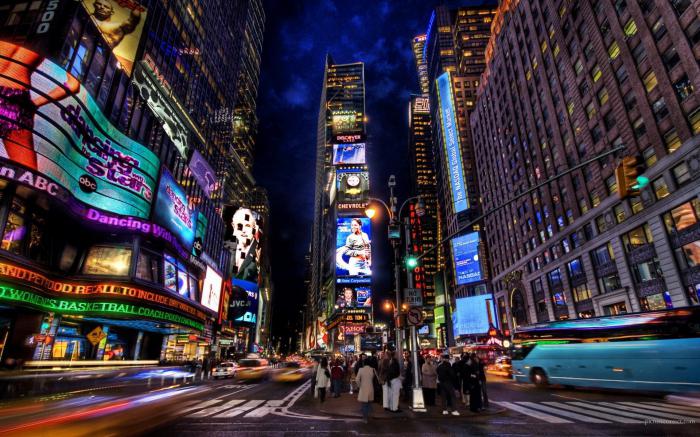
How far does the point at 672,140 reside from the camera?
32812 mm

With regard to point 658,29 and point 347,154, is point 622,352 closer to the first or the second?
point 658,29

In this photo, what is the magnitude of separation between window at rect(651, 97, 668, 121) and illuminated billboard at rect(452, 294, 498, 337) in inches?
2012

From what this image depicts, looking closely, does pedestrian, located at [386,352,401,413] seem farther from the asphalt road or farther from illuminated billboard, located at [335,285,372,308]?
illuminated billboard, located at [335,285,372,308]

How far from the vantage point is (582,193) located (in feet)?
152

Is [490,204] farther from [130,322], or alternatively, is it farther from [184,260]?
[130,322]

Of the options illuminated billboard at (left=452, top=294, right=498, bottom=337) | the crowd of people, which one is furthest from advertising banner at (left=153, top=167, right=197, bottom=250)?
illuminated billboard at (left=452, top=294, right=498, bottom=337)

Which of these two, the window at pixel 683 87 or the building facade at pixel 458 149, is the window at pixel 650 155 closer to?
the window at pixel 683 87

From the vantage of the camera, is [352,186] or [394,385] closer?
[394,385]

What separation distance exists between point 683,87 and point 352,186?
328ft

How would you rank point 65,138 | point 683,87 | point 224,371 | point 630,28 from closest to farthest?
point 65,138 → point 683,87 → point 224,371 → point 630,28

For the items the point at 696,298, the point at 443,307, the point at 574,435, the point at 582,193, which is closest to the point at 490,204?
the point at 582,193

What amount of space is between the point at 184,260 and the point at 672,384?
4401 centimetres

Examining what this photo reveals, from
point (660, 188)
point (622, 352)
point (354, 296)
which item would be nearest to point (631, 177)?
point (622, 352)

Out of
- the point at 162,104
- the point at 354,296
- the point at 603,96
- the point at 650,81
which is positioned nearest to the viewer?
the point at 650,81
